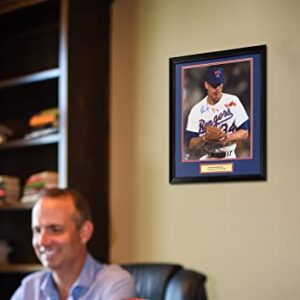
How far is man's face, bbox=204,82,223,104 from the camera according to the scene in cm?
61

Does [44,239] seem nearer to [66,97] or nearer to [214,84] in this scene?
[66,97]

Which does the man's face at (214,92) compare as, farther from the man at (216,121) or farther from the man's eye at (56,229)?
the man's eye at (56,229)

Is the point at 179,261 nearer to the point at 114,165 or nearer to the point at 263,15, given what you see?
the point at 114,165

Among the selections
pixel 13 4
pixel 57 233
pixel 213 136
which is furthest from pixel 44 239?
pixel 13 4

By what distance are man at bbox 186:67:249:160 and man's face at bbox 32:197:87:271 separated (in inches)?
41.5

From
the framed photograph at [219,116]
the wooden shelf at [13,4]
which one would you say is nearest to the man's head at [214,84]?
the framed photograph at [219,116]

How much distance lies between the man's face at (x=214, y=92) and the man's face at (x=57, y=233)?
1079 millimetres

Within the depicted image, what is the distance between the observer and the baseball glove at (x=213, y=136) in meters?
0.60

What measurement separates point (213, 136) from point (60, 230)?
3.60 ft

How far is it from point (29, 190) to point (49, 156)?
245 millimetres

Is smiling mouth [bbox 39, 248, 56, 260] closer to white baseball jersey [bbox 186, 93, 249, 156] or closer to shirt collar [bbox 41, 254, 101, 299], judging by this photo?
shirt collar [bbox 41, 254, 101, 299]

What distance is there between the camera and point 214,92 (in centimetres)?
61

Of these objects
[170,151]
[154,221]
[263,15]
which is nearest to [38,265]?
[154,221]

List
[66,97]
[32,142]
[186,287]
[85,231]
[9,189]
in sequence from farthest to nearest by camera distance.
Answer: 1. [9,189]
2. [32,142]
3. [66,97]
4. [85,231]
5. [186,287]
